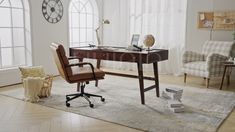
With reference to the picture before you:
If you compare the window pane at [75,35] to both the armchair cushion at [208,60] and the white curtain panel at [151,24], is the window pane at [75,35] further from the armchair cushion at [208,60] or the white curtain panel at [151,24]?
the armchair cushion at [208,60]

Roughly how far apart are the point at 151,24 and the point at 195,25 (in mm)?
1179

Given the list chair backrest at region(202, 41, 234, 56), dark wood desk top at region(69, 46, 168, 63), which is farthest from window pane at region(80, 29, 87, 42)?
chair backrest at region(202, 41, 234, 56)

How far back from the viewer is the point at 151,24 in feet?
22.1

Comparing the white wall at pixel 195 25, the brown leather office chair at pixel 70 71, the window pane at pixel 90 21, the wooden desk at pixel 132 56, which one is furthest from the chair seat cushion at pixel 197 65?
the window pane at pixel 90 21

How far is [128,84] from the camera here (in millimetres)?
5367

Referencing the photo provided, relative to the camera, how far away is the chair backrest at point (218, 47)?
17.7ft

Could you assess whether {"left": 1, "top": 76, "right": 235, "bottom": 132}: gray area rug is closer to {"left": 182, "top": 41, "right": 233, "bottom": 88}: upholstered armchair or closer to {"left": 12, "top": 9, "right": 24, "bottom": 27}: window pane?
{"left": 182, "top": 41, "right": 233, "bottom": 88}: upholstered armchair

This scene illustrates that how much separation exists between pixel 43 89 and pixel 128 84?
72.5 inches

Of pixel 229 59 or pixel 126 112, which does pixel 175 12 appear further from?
pixel 126 112

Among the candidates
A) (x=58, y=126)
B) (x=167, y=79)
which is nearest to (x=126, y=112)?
(x=58, y=126)

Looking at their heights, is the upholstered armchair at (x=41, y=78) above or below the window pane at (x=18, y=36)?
below

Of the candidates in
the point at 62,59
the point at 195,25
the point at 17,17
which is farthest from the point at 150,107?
the point at 17,17

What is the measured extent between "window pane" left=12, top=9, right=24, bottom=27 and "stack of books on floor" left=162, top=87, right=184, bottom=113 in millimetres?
3480

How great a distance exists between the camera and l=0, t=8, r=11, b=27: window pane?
534 centimetres
